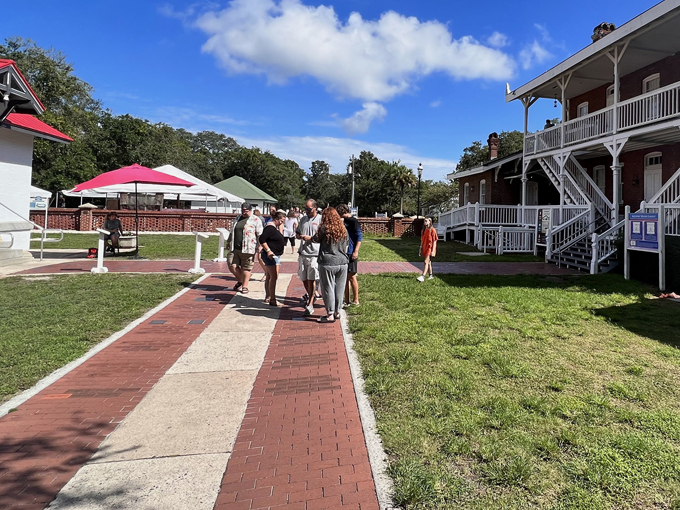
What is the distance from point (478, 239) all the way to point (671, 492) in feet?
59.4

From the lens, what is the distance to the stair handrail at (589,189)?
1512 cm

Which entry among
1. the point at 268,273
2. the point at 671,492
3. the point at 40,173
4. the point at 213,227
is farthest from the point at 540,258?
the point at 40,173

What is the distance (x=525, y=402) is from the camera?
3738 mm

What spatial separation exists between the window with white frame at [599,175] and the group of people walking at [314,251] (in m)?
15.5

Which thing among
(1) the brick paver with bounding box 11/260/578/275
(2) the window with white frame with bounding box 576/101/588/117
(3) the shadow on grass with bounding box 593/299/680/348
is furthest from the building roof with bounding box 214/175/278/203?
(3) the shadow on grass with bounding box 593/299/680/348

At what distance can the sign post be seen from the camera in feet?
31.9

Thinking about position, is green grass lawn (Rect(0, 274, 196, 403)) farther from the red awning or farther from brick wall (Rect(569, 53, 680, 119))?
brick wall (Rect(569, 53, 680, 119))

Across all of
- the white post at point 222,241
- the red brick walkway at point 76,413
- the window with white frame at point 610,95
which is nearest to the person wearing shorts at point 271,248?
the red brick walkway at point 76,413

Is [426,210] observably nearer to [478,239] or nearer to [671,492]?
[478,239]

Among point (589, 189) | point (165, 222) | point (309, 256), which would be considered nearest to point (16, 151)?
point (165, 222)

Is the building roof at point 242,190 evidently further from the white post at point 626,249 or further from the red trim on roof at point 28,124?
the white post at point 626,249

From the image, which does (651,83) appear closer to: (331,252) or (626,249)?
(626,249)

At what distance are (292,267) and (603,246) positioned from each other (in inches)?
356

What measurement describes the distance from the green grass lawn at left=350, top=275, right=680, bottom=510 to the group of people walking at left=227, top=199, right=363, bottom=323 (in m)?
0.58
